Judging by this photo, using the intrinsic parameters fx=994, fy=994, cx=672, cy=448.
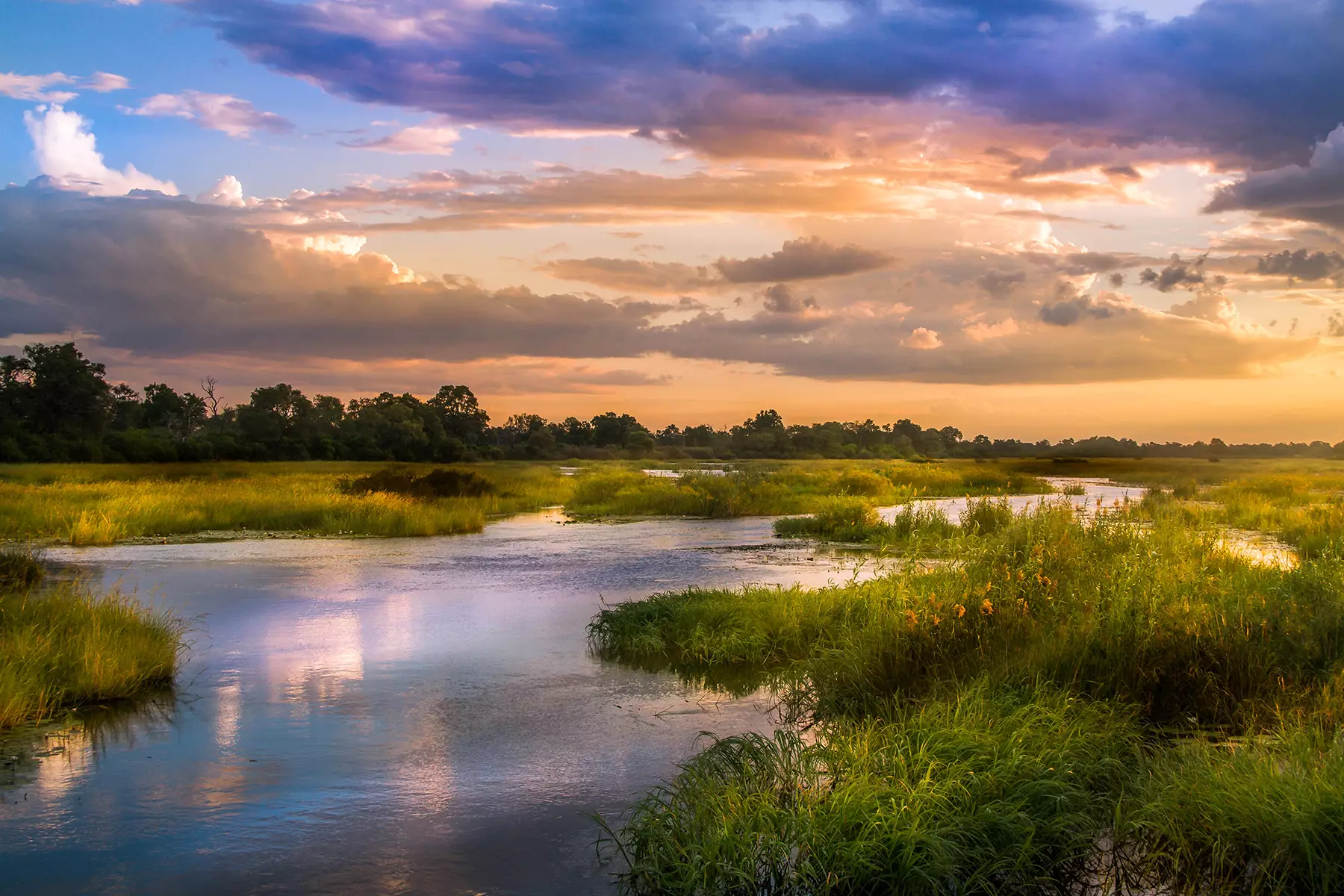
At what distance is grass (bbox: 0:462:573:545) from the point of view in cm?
2850

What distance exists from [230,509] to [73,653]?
75.1 ft

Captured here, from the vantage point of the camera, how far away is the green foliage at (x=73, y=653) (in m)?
9.83

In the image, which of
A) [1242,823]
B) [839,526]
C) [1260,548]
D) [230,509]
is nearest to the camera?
[1242,823]

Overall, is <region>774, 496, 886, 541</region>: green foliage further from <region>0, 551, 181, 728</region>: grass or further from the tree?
the tree

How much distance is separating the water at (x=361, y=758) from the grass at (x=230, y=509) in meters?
12.9

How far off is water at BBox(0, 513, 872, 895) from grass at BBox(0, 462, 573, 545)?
42.2 feet

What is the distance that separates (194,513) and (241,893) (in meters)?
27.6

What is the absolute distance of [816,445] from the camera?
140 metres

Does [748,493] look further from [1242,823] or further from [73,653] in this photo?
[1242,823]

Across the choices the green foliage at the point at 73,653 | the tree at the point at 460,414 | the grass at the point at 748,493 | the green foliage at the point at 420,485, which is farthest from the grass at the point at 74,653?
the tree at the point at 460,414

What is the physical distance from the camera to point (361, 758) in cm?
873

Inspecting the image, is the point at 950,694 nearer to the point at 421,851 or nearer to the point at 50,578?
the point at 421,851

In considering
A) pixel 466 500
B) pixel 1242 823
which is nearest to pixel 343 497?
pixel 466 500

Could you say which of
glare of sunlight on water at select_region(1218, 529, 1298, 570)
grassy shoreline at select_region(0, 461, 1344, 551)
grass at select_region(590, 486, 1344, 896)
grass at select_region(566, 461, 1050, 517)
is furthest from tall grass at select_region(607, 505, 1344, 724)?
grass at select_region(566, 461, 1050, 517)
